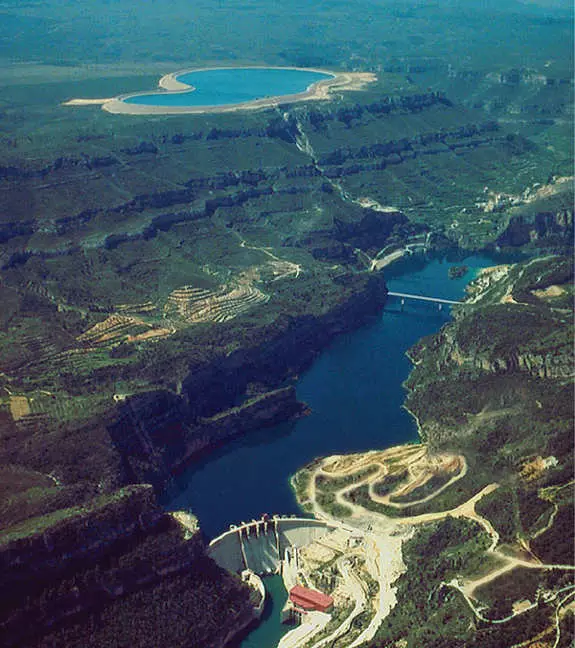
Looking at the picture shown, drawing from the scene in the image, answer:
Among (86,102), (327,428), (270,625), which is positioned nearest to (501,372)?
(327,428)

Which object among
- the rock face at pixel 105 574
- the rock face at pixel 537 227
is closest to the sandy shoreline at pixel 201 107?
the rock face at pixel 537 227

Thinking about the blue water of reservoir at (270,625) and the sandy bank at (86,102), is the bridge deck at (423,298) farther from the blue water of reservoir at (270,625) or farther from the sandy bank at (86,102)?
the sandy bank at (86,102)

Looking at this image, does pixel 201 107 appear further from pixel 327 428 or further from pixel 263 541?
pixel 263 541

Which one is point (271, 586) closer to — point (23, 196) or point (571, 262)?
point (571, 262)

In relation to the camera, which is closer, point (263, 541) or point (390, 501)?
point (263, 541)

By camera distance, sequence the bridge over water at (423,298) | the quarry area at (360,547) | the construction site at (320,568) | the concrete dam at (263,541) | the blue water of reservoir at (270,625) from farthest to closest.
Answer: the bridge over water at (423,298) → the concrete dam at (263,541) → the blue water of reservoir at (270,625) → the construction site at (320,568) → the quarry area at (360,547)
